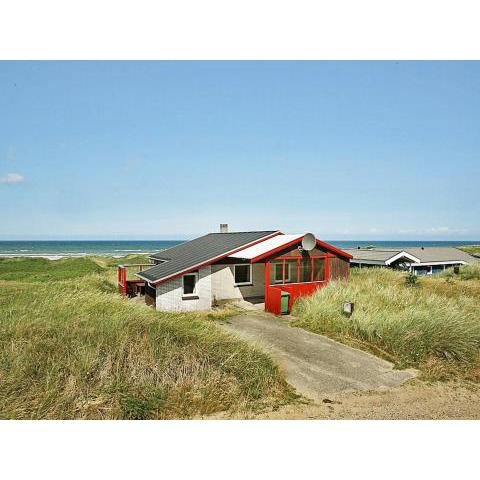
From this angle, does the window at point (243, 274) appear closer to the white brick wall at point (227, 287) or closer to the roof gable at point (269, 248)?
the white brick wall at point (227, 287)

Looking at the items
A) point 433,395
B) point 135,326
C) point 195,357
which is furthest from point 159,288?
point 433,395

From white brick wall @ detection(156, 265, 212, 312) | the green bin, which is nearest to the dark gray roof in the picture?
white brick wall @ detection(156, 265, 212, 312)

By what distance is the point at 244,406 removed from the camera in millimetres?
6648

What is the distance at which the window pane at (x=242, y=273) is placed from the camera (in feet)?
58.1

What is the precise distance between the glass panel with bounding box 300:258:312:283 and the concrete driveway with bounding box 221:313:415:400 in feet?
16.3

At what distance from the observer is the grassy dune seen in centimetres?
617

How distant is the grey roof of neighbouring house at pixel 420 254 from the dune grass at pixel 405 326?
13984 millimetres

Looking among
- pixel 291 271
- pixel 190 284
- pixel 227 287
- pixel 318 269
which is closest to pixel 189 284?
pixel 190 284

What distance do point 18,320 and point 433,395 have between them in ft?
30.6

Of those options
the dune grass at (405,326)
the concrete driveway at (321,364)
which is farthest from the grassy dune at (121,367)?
the dune grass at (405,326)

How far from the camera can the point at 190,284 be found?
51.5ft

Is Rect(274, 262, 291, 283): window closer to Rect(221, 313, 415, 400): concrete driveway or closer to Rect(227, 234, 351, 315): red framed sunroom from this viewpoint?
Rect(227, 234, 351, 315): red framed sunroom

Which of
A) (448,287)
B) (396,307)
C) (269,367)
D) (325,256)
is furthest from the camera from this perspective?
(448,287)

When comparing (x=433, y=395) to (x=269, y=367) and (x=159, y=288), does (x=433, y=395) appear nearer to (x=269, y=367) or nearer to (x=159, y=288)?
(x=269, y=367)
